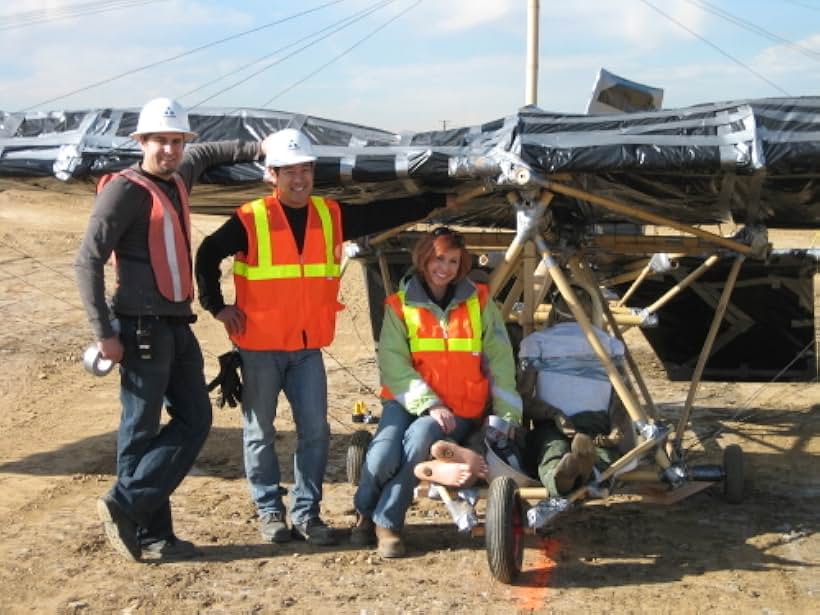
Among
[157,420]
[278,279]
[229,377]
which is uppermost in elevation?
[278,279]

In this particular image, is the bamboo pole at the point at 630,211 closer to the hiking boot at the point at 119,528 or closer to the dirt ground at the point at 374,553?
the dirt ground at the point at 374,553

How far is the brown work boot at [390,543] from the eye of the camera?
5910mm

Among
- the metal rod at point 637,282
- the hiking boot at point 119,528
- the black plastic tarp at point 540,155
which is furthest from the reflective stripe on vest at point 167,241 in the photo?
the metal rod at point 637,282

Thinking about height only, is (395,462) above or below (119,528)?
above

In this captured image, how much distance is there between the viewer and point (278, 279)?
235 inches

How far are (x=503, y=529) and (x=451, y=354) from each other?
40.2 inches

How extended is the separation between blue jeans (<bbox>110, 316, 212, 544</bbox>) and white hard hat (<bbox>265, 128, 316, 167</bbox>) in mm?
951

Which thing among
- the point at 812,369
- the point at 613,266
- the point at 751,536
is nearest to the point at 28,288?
the point at 613,266

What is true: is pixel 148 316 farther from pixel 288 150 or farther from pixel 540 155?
pixel 540 155

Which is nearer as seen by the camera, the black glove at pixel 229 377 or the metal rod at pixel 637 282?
the black glove at pixel 229 377

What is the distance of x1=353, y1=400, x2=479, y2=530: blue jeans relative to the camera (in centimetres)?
583

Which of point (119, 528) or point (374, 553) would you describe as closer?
point (119, 528)

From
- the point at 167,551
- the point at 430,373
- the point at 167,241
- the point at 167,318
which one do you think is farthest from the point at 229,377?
the point at 430,373

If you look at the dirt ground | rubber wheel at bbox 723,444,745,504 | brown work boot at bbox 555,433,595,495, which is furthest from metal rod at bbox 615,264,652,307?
brown work boot at bbox 555,433,595,495
